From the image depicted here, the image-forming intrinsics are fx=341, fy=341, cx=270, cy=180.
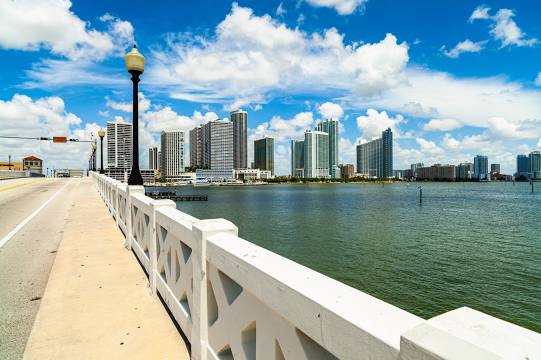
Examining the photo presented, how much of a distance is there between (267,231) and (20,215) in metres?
26.7

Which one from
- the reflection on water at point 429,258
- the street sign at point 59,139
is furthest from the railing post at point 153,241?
the street sign at point 59,139

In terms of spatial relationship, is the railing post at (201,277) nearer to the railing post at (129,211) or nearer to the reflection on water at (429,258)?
the railing post at (129,211)

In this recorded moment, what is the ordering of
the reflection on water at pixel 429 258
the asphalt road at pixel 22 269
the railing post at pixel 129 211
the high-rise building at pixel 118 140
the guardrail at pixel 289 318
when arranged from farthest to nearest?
the high-rise building at pixel 118 140, the reflection on water at pixel 429 258, the railing post at pixel 129 211, the asphalt road at pixel 22 269, the guardrail at pixel 289 318

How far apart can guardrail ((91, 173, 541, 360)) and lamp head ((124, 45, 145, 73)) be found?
303 inches

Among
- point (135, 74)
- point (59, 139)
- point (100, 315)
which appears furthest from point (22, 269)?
point (59, 139)

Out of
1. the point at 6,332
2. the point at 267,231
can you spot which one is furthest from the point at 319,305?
the point at 267,231

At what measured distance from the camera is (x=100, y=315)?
465 centimetres

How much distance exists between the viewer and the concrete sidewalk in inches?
150

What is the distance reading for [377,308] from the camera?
5.16 ft

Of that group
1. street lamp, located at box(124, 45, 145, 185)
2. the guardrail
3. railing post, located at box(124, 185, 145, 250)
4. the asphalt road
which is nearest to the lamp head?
street lamp, located at box(124, 45, 145, 185)

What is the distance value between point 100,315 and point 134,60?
819cm

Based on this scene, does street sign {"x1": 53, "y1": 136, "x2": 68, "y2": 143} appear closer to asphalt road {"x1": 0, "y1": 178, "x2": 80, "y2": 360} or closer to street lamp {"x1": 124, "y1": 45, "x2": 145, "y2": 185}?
asphalt road {"x1": 0, "y1": 178, "x2": 80, "y2": 360}

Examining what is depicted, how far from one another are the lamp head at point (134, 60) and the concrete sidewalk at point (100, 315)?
5.79 metres

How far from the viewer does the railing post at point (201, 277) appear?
3240mm
